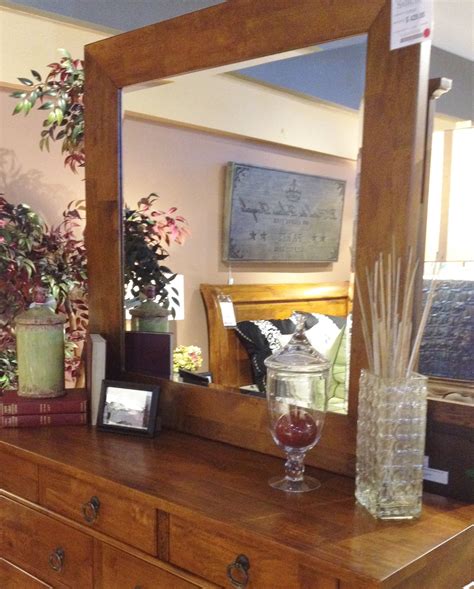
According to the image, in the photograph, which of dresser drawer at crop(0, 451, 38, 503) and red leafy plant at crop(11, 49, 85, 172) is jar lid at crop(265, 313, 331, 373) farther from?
red leafy plant at crop(11, 49, 85, 172)

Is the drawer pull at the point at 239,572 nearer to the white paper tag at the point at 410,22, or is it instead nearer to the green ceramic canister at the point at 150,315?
the green ceramic canister at the point at 150,315

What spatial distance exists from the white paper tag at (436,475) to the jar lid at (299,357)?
267mm

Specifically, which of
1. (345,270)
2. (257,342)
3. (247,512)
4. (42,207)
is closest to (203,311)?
(257,342)

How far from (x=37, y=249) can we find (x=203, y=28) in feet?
3.40

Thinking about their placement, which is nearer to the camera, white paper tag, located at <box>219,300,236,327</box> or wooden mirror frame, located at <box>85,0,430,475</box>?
wooden mirror frame, located at <box>85,0,430,475</box>

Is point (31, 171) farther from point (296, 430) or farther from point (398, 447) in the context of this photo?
point (398, 447)

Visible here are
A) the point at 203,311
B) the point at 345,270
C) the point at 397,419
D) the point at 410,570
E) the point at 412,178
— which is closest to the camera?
the point at 410,570

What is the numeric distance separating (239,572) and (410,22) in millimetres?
1010

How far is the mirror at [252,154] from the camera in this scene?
1337 mm

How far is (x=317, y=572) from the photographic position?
0.96 m

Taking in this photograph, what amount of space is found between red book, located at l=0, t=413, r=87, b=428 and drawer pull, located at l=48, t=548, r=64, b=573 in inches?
13.1

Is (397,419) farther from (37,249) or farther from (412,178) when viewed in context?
(37,249)

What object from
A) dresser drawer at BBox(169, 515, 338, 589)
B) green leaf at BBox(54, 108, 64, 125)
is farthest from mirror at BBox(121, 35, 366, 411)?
green leaf at BBox(54, 108, 64, 125)

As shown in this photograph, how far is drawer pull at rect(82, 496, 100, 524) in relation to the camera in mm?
1329
